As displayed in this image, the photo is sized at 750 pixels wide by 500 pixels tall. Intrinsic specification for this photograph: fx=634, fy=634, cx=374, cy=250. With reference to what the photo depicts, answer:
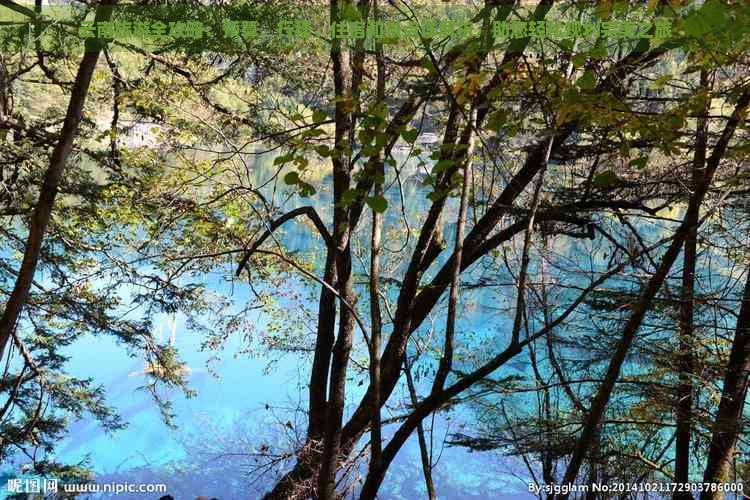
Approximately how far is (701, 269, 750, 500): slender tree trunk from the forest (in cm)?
1

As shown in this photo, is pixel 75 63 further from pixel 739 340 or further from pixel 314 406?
pixel 739 340

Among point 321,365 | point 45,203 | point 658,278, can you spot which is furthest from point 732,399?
point 45,203

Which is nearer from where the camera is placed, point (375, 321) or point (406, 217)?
point (375, 321)

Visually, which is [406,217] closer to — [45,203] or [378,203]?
[45,203]

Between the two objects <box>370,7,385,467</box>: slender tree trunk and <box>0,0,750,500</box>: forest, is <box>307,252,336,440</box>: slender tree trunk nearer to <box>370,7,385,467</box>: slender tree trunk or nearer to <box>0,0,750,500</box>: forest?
<box>0,0,750,500</box>: forest

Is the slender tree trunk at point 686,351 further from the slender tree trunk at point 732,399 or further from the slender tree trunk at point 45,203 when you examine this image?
the slender tree trunk at point 45,203

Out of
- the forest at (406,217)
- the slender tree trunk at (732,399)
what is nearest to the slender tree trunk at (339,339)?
the forest at (406,217)

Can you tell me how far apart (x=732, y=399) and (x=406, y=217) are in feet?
7.97

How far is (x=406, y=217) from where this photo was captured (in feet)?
15.1

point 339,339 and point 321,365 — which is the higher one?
point 321,365

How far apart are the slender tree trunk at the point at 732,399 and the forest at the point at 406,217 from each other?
0.05 ft

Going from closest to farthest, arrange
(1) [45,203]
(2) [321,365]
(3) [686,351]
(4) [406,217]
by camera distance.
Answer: (1) [45,203]
(3) [686,351]
(2) [321,365]
(4) [406,217]

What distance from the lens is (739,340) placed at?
2.87 m

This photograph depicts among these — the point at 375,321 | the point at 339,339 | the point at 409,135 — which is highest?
the point at 409,135
